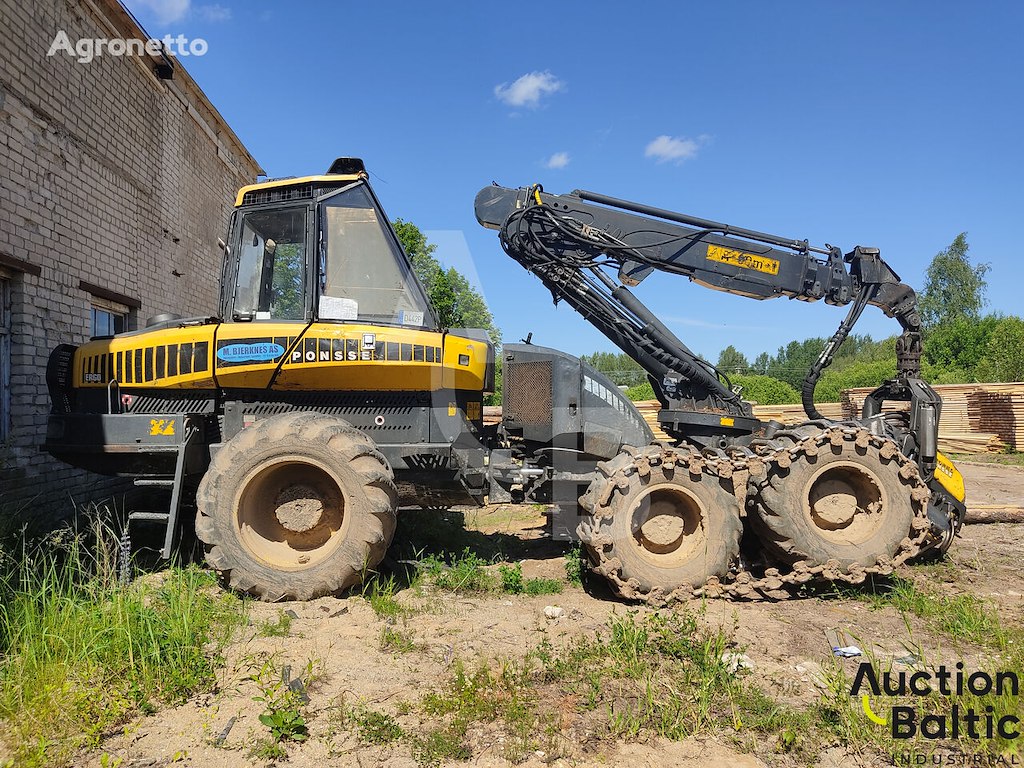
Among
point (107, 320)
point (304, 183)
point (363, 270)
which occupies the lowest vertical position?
point (107, 320)

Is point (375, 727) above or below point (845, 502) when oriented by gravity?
below

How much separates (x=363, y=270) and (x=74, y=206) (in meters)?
4.38

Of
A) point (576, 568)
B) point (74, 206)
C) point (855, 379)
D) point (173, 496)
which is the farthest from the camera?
point (855, 379)

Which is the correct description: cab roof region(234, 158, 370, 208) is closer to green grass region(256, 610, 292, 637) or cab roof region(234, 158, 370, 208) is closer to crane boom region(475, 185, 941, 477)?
crane boom region(475, 185, 941, 477)

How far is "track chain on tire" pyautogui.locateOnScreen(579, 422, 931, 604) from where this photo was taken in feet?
15.4

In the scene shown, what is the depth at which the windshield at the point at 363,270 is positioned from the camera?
5086 millimetres

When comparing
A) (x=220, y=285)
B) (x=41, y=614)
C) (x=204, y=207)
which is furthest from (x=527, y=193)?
(x=204, y=207)

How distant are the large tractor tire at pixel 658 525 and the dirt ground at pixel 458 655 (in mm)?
290

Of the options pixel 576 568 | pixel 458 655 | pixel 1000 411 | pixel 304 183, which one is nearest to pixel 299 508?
pixel 458 655

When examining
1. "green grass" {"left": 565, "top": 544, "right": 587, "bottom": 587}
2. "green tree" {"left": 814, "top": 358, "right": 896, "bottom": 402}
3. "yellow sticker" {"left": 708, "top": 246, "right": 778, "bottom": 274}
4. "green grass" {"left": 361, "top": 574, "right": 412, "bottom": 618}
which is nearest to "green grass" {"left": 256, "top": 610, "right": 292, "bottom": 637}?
"green grass" {"left": 361, "top": 574, "right": 412, "bottom": 618}

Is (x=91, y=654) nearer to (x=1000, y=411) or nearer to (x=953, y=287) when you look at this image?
(x=1000, y=411)

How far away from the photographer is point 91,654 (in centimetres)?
332

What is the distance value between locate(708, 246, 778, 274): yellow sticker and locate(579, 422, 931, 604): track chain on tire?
1895mm

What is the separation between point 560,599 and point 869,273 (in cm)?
452
